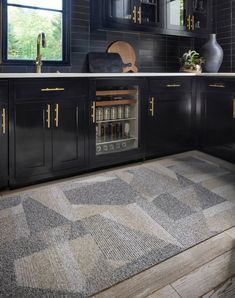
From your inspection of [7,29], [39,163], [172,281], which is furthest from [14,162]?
[172,281]

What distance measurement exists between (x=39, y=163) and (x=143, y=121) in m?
1.14

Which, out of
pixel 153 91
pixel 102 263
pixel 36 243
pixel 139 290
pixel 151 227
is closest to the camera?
pixel 139 290

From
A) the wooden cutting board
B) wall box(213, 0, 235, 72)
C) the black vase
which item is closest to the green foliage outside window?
the wooden cutting board

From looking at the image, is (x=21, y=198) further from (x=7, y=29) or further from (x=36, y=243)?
(x=7, y=29)

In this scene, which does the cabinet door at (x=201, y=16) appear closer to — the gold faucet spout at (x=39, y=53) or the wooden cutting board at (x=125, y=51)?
the wooden cutting board at (x=125, y=51)

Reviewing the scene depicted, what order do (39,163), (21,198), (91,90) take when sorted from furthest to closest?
(91,90)
(39,163)
(21,198)

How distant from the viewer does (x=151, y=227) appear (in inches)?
64.8

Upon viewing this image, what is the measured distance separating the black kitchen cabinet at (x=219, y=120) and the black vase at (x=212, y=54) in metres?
0.46

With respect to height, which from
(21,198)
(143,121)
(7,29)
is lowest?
(21,198)

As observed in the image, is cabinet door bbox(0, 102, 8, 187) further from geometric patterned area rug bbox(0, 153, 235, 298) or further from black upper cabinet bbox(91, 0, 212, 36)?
black upper cabinet bbox(91, 0, 212, 36)

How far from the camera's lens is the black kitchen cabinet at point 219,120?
2748mm

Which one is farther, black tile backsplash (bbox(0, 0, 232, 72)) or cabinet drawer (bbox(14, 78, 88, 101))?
black tile backsplash (bbox(0, 0, 232, 72))

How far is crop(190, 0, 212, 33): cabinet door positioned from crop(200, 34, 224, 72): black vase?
19 centimetres

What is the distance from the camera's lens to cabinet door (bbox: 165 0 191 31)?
10.2 feet
